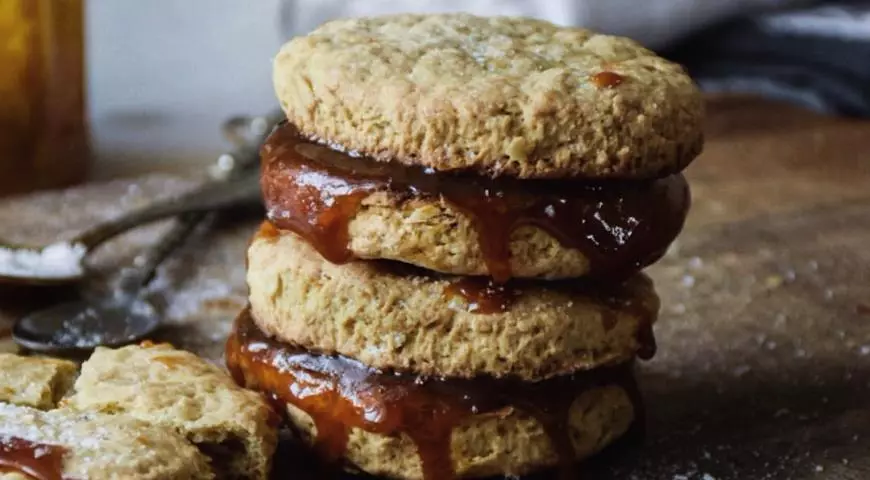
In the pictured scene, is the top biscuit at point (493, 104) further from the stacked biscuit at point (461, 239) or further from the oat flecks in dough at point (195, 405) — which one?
the oat flecks in dough at point (195, 405)

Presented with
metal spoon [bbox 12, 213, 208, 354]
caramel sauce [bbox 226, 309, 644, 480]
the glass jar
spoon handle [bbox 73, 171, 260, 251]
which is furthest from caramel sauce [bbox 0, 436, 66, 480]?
the glass jar

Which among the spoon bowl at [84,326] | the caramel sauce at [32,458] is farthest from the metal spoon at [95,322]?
the caramel sauce at [32,458]

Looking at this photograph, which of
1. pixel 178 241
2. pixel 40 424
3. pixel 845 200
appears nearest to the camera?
pixel 40 424

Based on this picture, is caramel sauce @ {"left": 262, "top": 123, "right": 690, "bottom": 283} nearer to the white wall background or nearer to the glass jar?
the glass jar

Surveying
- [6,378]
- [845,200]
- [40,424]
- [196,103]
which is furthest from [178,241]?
[196,103]

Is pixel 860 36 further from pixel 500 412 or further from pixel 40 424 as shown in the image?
pixel 40 424

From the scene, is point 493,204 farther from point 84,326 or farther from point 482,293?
point 84,326
